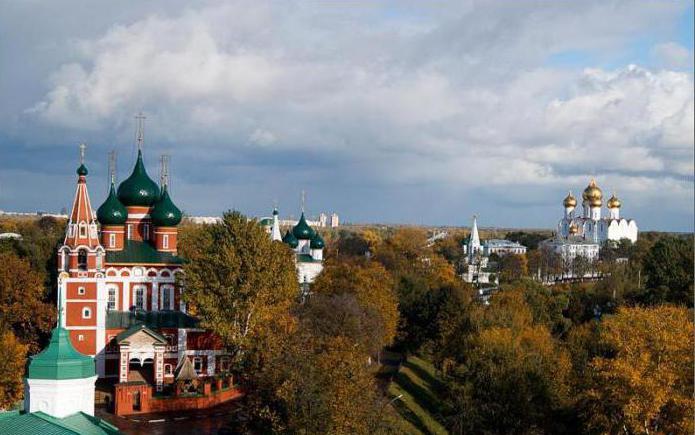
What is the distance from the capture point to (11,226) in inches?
3403

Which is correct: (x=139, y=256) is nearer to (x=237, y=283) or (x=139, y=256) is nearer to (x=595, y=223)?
(x=237, y=283)

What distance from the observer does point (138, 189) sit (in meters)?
39.5

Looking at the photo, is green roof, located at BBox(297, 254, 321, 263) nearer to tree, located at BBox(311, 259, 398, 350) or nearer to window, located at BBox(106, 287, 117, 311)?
tree, located at BBox(311, 259, 398, 350)

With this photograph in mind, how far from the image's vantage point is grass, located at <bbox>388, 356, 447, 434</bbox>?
3162 cm

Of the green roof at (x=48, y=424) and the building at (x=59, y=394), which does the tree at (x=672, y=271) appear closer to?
the building at (x=59, y=394)

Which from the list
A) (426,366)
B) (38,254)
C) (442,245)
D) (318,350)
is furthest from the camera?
(442,245)

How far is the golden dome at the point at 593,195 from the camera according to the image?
10294 centimetres

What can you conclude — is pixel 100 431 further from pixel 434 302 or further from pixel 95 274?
pixel 434 302

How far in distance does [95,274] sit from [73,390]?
16840 millimetres

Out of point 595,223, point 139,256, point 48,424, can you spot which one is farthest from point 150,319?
point 595,223

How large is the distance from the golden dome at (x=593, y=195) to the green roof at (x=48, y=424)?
91.3 m

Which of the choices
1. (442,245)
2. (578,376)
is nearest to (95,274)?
(578,376)

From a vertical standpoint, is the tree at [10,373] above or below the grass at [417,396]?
above

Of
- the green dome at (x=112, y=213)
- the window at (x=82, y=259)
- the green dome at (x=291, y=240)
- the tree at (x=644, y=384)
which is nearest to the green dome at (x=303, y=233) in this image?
the green dome at (x=291, y=240)
